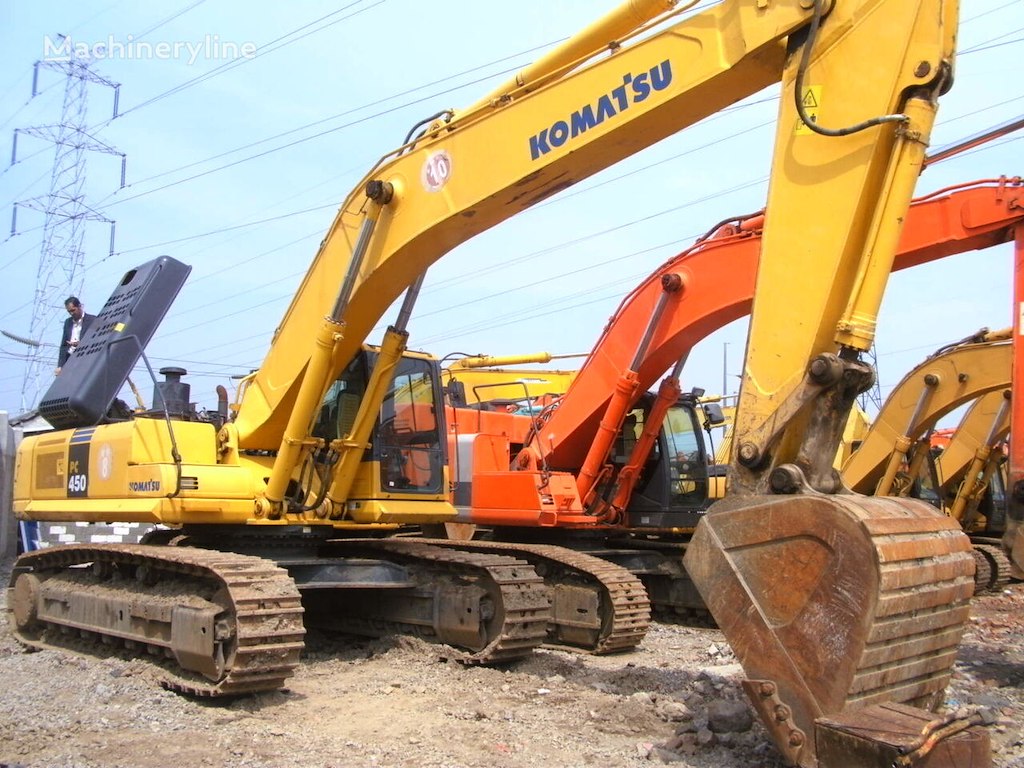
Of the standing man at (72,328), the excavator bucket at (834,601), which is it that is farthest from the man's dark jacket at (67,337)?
the excavator bucket at (834,601)

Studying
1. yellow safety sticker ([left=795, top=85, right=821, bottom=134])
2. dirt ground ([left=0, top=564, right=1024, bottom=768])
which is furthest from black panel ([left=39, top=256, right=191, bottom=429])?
yellow safety sticker ([left=795, top=85, right=821, bottom=134])

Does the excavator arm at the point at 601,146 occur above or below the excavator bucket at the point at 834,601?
above

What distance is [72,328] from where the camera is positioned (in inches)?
331

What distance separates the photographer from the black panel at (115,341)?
7637 mm

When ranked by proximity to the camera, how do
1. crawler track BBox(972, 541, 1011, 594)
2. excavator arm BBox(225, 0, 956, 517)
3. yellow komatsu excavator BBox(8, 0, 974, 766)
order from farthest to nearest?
crawler track BBox(972, 541, 1011, 594)
excavator arm BBox(225, 0, 956, 517)
yellow komatsu excavator BBox(8, 0, 974, 766)

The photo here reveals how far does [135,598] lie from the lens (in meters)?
6.86

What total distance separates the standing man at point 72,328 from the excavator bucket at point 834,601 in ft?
19.3

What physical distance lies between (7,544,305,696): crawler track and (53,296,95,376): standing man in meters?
1.59

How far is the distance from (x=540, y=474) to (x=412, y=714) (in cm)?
376

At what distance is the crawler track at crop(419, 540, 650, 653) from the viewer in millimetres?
8180

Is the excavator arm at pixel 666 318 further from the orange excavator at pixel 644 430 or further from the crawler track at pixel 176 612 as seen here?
the crawler track at pixel 176 612

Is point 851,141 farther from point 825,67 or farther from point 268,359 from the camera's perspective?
point 268,359

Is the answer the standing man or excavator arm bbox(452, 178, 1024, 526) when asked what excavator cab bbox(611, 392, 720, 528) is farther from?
the standing man

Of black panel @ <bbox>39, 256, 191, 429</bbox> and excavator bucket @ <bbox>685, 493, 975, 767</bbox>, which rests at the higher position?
black panel @ <bbox>39, 256, 191, 429</bbox>
